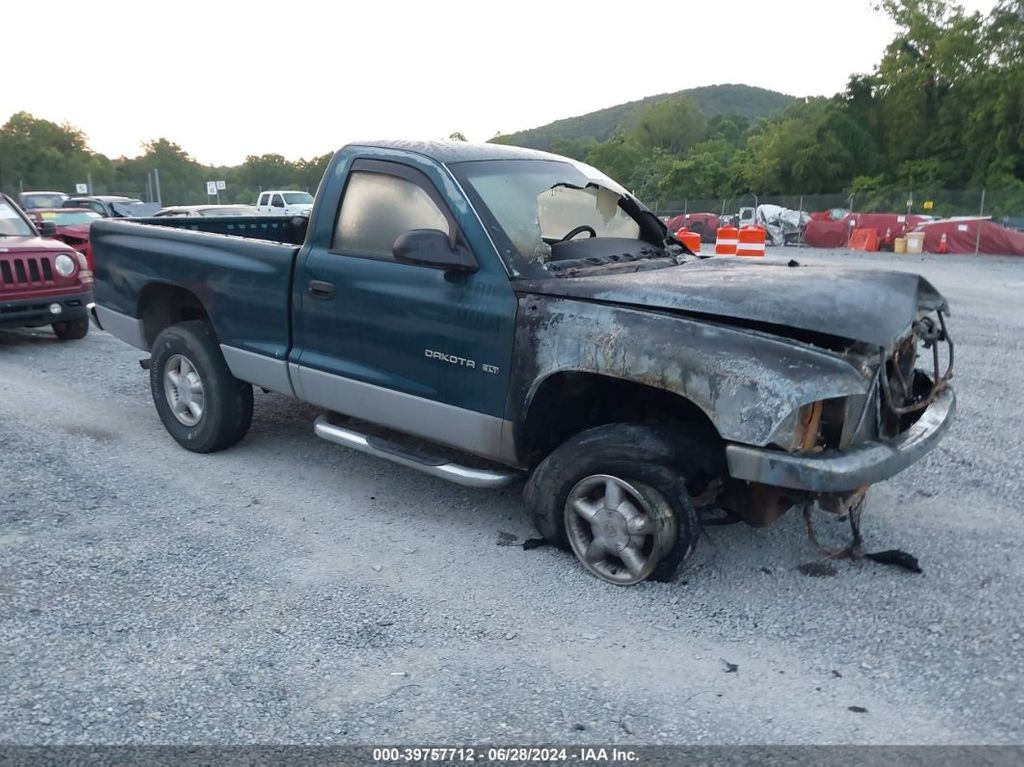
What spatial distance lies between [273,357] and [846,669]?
3.53 meters

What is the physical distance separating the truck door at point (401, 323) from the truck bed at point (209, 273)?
0.23 meters

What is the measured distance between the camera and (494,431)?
4184mm

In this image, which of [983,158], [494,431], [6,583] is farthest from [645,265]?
[983,158]

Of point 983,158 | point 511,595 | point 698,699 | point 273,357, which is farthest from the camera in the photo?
point 983,158

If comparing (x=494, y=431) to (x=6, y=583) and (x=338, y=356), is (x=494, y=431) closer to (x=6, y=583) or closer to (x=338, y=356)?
(x=338, y=356)

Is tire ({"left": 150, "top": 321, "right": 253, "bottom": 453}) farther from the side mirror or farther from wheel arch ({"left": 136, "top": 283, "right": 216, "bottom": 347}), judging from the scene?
the side mirror

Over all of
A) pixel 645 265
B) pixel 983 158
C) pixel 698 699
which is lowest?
pixel 698 699

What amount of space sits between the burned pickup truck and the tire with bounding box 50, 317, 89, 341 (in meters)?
5.05

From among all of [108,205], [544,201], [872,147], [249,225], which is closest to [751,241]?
[249,225]

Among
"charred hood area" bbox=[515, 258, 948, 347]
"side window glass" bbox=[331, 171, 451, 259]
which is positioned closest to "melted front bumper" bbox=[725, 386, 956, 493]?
"charred hood area" bbox=[515, 258, 948, 347]

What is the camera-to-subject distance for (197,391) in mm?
5691

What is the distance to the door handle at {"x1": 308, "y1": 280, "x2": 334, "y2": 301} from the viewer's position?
476cm

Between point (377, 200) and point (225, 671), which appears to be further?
point (377, 200)

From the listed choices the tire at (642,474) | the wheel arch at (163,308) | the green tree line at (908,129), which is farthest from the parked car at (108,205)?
the green tree line at (908,129)
